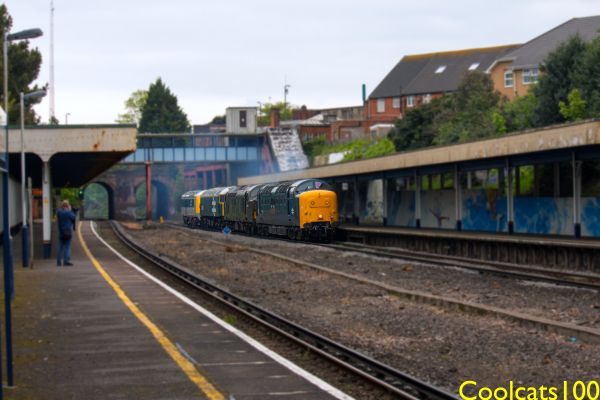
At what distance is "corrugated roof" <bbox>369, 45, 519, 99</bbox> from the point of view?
97.7m

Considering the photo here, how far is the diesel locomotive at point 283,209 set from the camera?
3878 centimetres

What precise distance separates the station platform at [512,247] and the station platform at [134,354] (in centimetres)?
1254

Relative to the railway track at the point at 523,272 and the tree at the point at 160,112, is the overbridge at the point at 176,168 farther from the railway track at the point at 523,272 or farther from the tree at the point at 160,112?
the railway track at the point at 523,272

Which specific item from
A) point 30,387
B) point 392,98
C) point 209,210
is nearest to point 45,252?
point 30,387

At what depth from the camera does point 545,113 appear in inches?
2153

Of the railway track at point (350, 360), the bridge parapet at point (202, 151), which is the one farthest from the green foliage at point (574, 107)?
the bridge parapet at point (202, 151)

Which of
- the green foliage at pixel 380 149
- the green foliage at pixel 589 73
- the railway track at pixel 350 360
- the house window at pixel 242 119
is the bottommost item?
the railway track at pixel 350 360

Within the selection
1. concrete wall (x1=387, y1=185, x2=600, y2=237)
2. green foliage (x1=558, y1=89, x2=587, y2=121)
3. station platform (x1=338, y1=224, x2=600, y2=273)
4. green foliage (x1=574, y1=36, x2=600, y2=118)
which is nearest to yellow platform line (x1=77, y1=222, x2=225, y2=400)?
station platform (x1=338, y1=224, x2=600, y2=273)

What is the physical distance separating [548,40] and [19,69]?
156 feet

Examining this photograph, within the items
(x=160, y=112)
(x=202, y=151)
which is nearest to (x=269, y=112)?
(x=160, y=112)

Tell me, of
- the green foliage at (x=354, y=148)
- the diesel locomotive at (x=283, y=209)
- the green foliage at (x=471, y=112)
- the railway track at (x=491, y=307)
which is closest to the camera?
the railway track at (x=491, y=307)

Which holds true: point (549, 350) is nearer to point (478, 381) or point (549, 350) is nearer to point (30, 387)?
point (478, 381)

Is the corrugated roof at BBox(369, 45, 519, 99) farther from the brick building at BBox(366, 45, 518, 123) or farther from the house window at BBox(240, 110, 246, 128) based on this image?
the house window at BBox(240, 110, 246, 128)

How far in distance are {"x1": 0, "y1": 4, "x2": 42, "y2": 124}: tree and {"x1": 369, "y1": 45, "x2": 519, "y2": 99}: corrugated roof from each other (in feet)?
163
